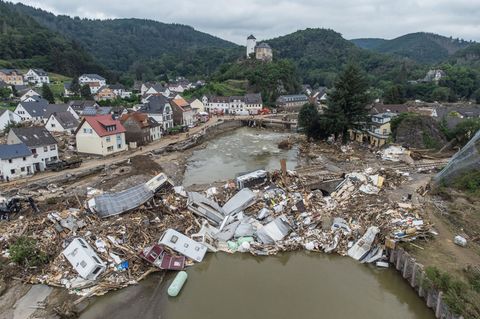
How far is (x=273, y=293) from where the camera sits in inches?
558

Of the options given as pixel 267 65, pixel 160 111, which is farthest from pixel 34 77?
pixel 267 65

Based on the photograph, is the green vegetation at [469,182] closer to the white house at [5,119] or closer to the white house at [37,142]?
the white house at [37,142]

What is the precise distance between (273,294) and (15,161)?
23721 millimetres

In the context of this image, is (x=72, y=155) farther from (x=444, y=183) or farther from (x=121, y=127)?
(x=444, y=183)

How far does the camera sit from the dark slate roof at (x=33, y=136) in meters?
27.2

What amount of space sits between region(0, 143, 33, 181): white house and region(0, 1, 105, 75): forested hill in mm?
82198

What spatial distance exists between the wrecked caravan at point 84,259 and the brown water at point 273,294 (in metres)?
1.32

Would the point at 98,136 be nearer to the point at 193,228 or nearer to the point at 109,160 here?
the point at 109,160

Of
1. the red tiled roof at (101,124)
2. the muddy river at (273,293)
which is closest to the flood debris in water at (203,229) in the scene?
the muddy river at (273,293)

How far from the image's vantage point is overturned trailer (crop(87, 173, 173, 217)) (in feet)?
59.8

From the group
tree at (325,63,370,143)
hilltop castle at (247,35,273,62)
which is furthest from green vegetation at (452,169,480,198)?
hilltop castle at (247,35,273,62)

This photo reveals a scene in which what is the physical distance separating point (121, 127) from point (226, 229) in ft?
74.8

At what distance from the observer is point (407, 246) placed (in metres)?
15.7

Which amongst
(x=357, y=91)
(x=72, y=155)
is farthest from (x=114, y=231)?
(x=357, y=91)
